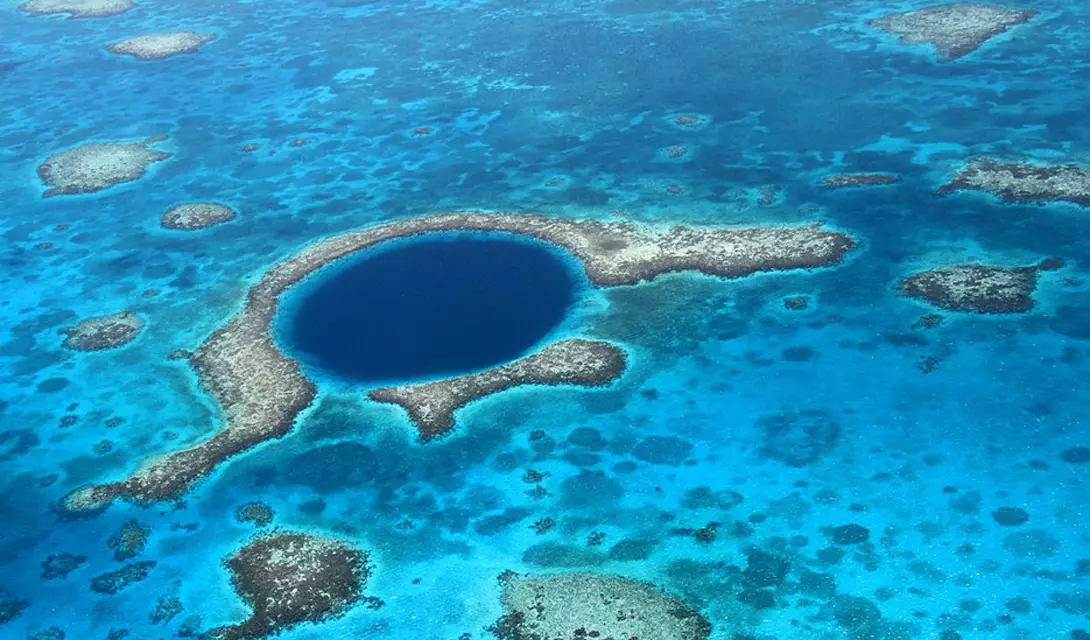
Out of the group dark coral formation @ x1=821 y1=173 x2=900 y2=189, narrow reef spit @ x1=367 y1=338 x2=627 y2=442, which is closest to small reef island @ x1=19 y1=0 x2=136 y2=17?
narrow reef spit @ x1=367 y1=338 x2=627 y2=442

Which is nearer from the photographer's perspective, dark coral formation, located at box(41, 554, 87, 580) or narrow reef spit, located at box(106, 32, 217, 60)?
dark coral formation, located at box(41, 554, 87, 580)

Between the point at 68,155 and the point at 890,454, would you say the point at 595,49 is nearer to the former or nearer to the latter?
the point at 68,155

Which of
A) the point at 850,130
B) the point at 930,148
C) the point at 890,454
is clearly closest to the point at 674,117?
the point at 850,130

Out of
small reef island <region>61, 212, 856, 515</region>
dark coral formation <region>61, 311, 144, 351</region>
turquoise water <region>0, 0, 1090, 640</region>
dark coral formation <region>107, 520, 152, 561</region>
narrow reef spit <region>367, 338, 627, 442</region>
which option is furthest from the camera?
dark coral formation <region>61, 311, 144, 351</region>

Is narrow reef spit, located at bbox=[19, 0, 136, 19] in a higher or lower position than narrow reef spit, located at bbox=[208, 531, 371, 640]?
higher

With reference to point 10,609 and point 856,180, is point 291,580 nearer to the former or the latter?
point 10,609

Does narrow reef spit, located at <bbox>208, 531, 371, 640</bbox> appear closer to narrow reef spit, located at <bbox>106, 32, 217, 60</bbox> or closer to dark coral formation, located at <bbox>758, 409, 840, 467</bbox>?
dark coral formation, located at <bbox>758, 409, 840, 467</bbox>
